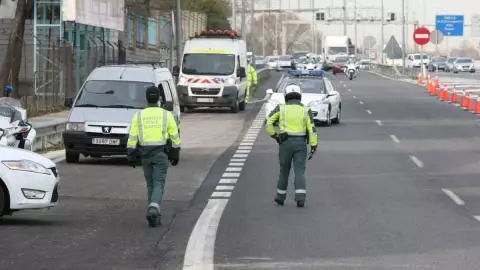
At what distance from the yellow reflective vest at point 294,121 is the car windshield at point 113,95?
6.71 metres

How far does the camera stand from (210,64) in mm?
38094

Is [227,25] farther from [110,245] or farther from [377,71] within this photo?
[110,245]

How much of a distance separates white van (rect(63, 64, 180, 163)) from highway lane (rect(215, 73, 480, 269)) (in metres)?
2.52

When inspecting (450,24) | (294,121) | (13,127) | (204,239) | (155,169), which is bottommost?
(204,239)

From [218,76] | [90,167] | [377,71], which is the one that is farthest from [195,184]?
[377,71]

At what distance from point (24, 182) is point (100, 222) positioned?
1.11 metres

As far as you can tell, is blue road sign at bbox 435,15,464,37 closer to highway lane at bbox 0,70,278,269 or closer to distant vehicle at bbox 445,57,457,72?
distant vehicle at bbox 445,57,457,72

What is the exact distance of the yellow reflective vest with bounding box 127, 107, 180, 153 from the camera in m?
12.2

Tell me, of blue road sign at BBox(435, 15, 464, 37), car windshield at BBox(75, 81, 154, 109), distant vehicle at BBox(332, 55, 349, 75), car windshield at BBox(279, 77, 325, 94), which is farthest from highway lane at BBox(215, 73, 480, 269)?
distant vehicle at BBox(332, 55, 349, 75)

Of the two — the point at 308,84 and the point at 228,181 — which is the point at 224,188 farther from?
the point at 308,84

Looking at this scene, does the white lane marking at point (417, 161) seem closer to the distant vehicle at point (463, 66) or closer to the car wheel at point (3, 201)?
the car wheel at point (3, 201)

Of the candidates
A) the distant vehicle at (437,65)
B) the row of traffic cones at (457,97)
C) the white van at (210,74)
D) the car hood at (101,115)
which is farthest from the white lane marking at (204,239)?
the distant vehicle at (437,65)

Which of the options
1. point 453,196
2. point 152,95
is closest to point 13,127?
point 152,95

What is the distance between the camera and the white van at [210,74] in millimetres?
37625
